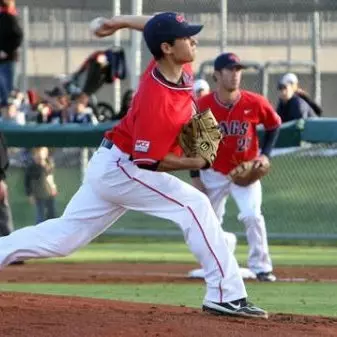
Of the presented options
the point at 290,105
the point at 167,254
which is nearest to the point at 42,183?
the point at 167,254

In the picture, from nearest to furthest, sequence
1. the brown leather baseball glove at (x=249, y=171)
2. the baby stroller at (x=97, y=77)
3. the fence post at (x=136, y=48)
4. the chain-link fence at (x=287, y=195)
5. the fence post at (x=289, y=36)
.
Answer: the brown leather baseball glove at (x=249, y=171), the chain-link fence at (x=287, y=195), the fence post at (x=136, y=48), the fence post at (x=289, y=36), the baby stroller at (x=97, y=77)

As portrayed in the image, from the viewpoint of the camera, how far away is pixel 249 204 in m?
11.0

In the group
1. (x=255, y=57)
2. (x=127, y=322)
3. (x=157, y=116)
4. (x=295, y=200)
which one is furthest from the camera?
(x=255, y=57)

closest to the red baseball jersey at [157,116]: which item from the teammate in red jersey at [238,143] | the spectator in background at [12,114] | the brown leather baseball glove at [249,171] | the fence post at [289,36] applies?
the brown leather baseball glove at [249,171]

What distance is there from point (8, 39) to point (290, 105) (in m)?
3.70

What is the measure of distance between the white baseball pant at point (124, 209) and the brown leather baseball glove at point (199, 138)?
0.22 meters

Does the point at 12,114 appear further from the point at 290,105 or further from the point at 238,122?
the point at 238,122

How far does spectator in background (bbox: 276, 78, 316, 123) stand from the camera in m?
15.2

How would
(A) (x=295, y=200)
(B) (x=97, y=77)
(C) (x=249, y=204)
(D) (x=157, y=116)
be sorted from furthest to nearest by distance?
(B) (x=97, y=77) < (A) (x=295, y=200) < (C) (x=249, y=204) < (D) (x=157, y=116)

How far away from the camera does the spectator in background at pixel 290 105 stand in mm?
15164

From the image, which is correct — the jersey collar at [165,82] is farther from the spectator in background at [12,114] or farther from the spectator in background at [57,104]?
the spectator in background at [57,104]

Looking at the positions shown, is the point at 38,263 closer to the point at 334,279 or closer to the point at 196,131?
the point at 334,279

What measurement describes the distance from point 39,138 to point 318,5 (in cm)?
378

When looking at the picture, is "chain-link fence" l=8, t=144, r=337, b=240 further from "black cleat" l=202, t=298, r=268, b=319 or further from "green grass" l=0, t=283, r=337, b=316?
"black cleat" l=202, t=298, r=268, b=319
